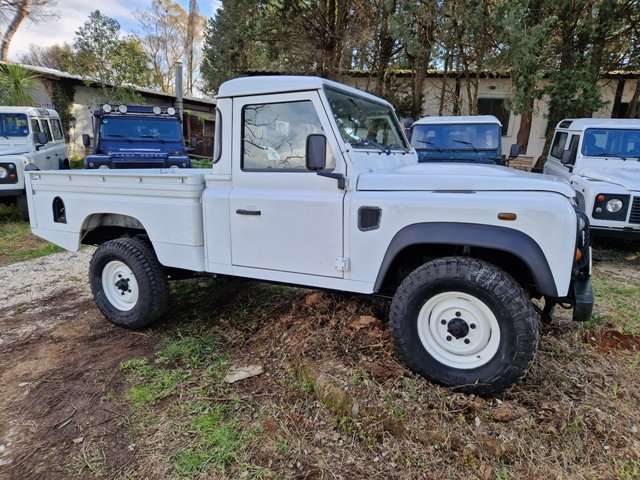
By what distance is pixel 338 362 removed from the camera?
282 cm

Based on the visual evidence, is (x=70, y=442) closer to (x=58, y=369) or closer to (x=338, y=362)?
(x=58, y=369)

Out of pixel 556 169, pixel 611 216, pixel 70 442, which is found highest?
pixel 556 169

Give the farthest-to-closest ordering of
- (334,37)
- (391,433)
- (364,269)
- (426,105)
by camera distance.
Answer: (426,105) < (334,37) < (364,269) < (391,433)

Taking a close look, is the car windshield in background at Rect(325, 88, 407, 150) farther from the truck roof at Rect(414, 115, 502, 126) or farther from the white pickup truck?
the truck roof at Rect(414, 115, 502, 126)

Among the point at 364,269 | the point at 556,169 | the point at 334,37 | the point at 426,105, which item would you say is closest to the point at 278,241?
the point at 364,269

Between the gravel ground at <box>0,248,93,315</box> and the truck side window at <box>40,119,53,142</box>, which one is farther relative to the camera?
the truck side window at <box>40,119,53,142</box>

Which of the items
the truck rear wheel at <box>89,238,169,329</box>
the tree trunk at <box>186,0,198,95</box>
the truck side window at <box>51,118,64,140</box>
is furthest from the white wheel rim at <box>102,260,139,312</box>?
the tree trunk at <box>186,0,198,95</box>

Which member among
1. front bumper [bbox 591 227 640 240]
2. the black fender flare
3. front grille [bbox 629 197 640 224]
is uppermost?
the black fender flare

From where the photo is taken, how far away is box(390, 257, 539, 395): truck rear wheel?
7.94ft

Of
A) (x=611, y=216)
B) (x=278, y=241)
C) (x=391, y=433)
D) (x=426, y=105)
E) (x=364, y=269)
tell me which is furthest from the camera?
(x=426, y=105)

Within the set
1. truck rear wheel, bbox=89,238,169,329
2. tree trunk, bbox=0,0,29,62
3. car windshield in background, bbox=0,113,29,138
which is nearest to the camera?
truck rear wheel, bbox=89,238,169,329

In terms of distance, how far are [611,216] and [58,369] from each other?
631cm

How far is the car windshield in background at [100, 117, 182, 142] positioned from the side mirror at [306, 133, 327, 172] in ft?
26.0

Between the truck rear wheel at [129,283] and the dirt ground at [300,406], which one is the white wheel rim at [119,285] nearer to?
the truck rear wheel at [129,283]
